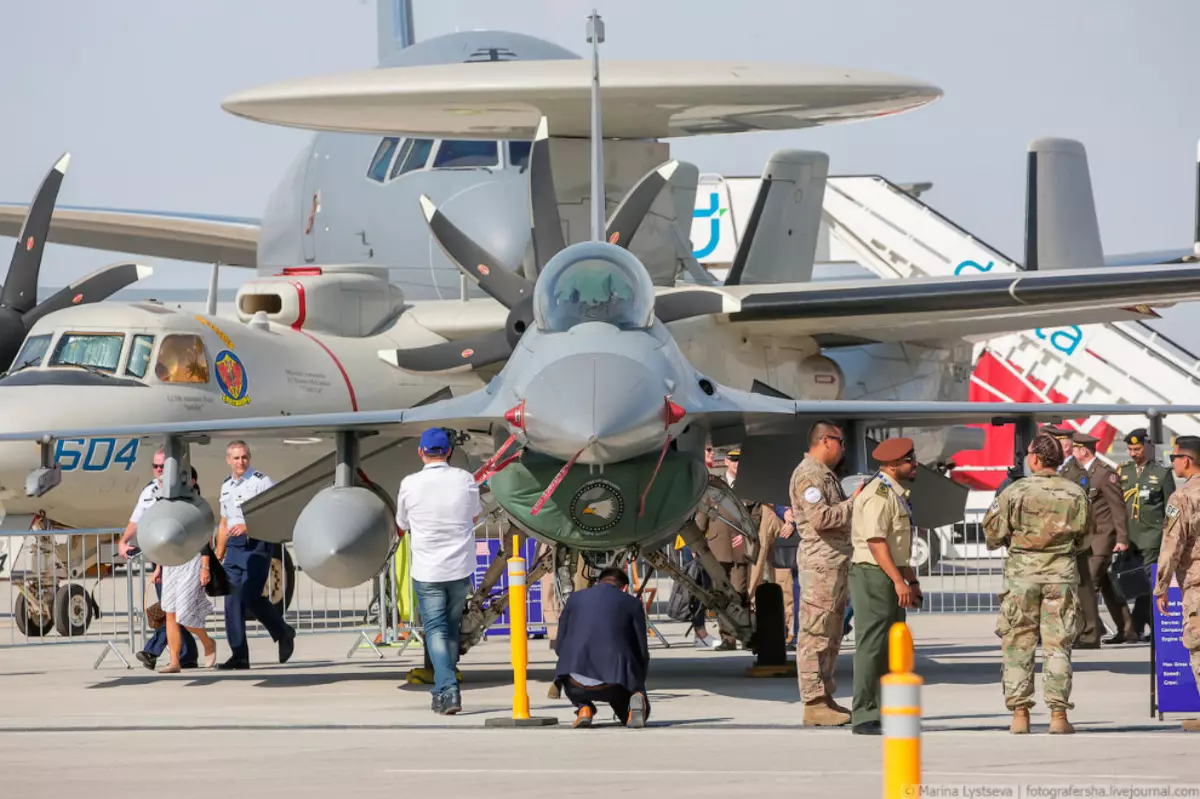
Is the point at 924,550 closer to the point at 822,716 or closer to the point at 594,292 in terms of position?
the point at 594,292

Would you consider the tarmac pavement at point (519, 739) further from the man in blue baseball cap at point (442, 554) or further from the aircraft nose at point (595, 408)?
the aircraft nose at point (595, 408)

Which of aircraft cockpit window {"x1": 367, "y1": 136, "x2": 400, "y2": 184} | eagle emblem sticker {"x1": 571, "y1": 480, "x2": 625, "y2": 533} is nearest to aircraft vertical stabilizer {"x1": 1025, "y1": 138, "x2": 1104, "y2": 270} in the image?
aircraft cockpit window {"x1": 367, "y1": 136, "x2": 400, "y2": 184}

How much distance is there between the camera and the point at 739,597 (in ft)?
42.8

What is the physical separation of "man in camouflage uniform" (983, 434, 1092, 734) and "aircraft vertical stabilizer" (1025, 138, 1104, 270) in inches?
455

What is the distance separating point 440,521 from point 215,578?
3.55 metres

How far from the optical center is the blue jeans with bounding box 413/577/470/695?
1061cm

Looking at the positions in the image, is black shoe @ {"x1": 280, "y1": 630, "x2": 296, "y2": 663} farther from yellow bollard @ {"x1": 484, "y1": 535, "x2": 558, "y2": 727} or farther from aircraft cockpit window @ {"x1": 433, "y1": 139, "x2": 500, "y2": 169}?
aircraft cockpit window @ {"x1": 433, "y1": 139, "x2": 500, "y2": 169}

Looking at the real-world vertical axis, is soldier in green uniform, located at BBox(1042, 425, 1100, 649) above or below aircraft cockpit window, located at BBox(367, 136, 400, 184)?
below

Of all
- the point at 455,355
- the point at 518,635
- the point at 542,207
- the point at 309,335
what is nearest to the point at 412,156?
the point at 309,335

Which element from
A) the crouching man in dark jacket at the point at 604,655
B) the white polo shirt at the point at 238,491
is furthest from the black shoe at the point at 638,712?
the white polo shirt at the point at 238,491

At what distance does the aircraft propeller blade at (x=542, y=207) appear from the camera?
13.4 metres

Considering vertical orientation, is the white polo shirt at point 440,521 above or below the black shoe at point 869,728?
above

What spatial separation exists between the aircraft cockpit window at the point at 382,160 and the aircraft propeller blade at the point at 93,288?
320 cm

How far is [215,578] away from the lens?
44.6ft
